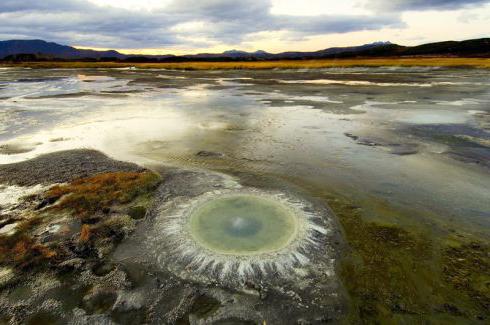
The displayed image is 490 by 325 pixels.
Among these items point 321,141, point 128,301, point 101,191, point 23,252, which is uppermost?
point 321,141

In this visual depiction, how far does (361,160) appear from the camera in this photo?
1192cm

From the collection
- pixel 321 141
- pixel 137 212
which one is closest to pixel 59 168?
pixel 137 212

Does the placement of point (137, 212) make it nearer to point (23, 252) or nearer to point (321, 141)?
point (23, 252)

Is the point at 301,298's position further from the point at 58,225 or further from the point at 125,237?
the point at 58,225

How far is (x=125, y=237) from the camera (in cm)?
725

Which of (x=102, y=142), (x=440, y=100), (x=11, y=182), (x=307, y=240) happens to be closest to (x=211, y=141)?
(x=102, y=142)

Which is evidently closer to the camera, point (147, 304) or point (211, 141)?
point (147, 304)

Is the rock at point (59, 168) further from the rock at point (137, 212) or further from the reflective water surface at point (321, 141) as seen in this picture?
the rock at point (137, 212)

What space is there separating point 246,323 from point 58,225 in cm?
520

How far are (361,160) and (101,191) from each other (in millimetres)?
8624

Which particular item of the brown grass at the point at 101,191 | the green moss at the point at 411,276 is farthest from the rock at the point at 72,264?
the green moss at the point at 411,276

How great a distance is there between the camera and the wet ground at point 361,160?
5770 mm

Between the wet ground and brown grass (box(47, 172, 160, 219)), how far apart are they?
125cm

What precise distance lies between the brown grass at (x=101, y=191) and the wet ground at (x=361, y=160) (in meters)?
1.25
